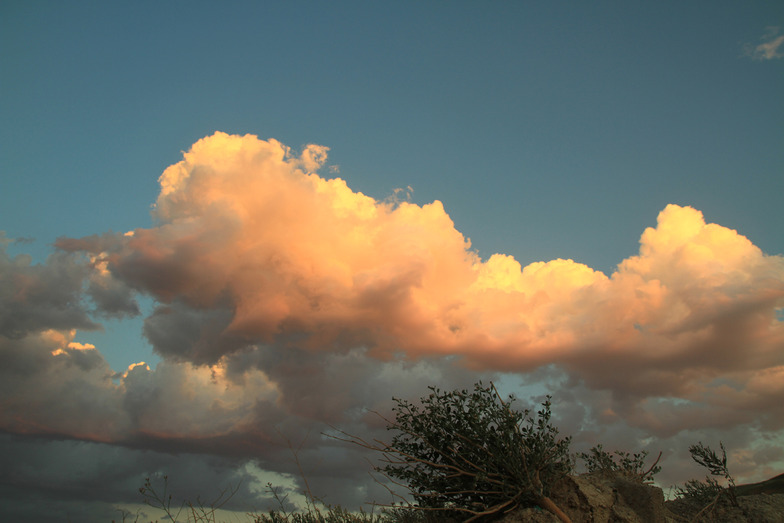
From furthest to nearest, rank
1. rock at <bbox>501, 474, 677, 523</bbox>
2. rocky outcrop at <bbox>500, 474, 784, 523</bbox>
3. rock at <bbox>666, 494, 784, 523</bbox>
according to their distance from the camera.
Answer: rock at <bbox>666, 494, 784, 523</bbox>
rocky outcrop at <bbox>500, 474, 784, 523</bbox>
rock at <bbox>501, 474, 677, 523</bbox>

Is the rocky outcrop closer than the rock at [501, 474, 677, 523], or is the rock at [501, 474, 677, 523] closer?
the rock at [501, 474, 677, 523]

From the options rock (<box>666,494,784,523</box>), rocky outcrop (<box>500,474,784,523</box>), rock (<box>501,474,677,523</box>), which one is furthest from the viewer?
rock (<box>666,494,784,523</box>)

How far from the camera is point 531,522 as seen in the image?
8.67m

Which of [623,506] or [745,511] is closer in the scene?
[623,506]

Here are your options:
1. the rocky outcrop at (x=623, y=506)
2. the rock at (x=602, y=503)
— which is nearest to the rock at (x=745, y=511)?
the rocky outcrop at (x=623, y=506)

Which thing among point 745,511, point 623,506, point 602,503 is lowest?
point 745,511

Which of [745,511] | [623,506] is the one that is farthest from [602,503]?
[745,511]

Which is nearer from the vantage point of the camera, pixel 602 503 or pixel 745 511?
pixel 602 503

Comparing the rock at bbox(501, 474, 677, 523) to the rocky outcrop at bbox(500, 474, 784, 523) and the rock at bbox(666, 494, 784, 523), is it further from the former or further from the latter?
the rock at bbox(666, 494, 784, 523)

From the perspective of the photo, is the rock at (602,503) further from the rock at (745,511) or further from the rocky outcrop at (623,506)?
the rock at (745,511)

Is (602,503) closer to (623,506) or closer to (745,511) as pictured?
(623,506)

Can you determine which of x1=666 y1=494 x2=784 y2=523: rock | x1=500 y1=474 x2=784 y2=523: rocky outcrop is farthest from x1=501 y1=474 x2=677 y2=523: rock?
x1=666 y1=494 x2=784 y2=523: rock

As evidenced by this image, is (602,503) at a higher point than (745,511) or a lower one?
higher

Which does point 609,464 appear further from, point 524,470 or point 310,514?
point 310,514
